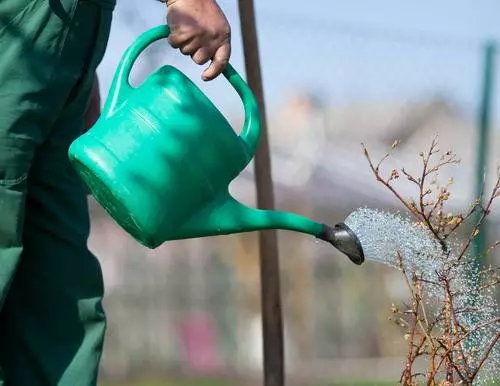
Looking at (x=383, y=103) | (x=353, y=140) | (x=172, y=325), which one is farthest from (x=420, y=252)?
(x=172, y=325)

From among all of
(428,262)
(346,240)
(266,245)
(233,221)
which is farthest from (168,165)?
(266,245)

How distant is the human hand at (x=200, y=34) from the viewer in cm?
175

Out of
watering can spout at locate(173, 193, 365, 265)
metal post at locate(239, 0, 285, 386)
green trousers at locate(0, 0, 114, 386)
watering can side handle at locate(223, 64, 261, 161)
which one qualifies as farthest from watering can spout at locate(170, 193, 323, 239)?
metal post at locate(239, 0, 285, 386)

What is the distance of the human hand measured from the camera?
5.75 ft

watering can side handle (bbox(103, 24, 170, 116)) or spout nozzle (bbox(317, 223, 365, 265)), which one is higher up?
watering can side handle (bbox(103, 24, 170, 116))

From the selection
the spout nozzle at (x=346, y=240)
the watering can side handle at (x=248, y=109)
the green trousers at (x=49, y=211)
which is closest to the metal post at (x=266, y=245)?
the green trousers at (x=49, y=211)

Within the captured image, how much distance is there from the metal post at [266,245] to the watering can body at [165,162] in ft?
2.18

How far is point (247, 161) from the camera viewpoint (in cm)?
177

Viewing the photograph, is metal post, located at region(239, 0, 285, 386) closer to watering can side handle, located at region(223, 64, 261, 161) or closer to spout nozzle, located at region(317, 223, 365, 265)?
watering can side handle, located at region(223, 64, 261, 161)

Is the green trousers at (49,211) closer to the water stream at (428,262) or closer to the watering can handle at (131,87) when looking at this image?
the watering can handle at (131,87)

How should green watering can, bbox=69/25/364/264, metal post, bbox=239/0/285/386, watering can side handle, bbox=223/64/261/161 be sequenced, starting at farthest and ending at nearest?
metal post, bbox=239/0/285/386, watering can side handle, bbox=223/64/261/161, green watering can, bbox=69/25/364/264

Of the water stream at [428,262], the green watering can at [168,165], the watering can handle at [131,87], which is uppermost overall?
the watering can handle at [131,87]

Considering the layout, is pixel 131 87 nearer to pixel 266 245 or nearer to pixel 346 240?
pixel 346 240

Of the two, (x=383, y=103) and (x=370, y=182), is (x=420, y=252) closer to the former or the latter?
(x=383, y=103)
